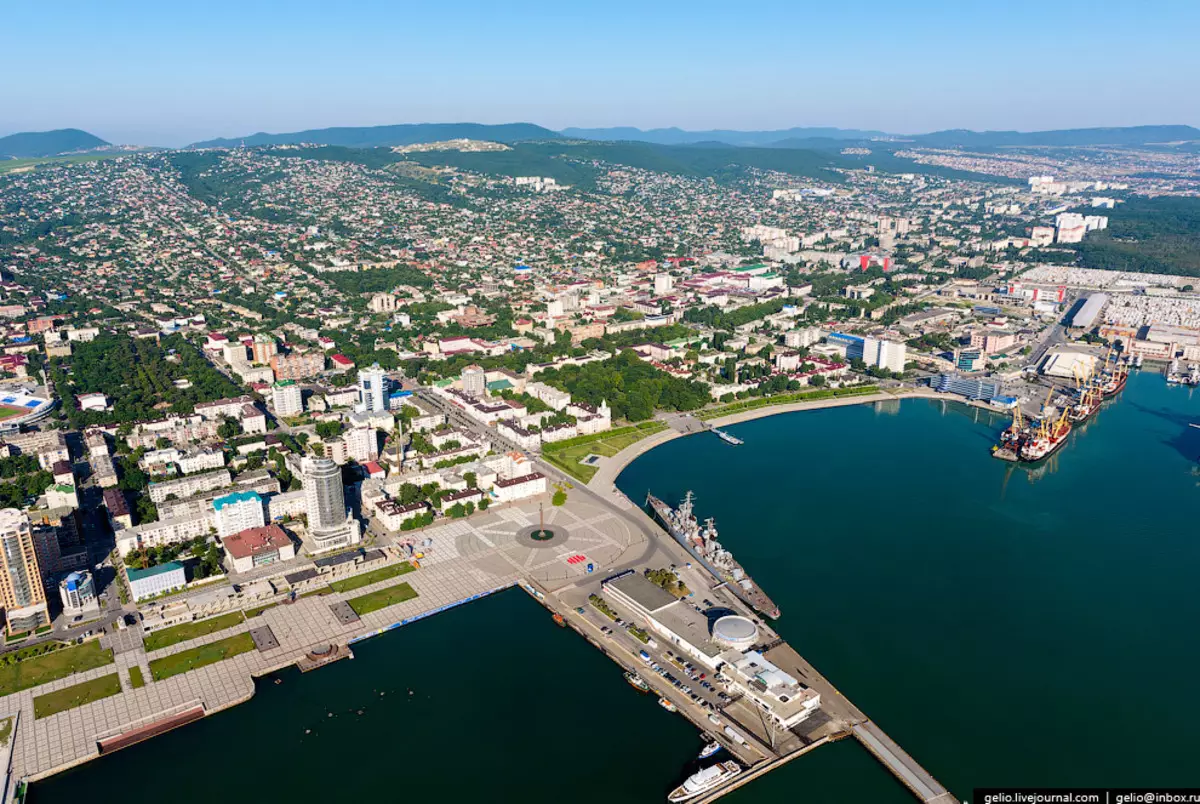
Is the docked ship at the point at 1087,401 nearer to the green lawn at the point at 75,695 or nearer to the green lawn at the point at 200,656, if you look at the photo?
the green lawn at the point at 200,656

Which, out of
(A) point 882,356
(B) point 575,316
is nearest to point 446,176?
(B) point 575,316

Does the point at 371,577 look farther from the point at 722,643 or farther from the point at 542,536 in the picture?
the point at 722,643

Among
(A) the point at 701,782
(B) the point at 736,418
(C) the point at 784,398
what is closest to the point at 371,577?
(A) the point at 701,782

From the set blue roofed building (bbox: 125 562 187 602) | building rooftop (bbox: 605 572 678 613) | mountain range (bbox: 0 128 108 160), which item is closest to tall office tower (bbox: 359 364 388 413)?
blue roofed building (bbox: 125 562 187 602)

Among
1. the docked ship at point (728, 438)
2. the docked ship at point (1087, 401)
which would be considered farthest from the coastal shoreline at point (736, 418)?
the docked ship at point (1087, 401)

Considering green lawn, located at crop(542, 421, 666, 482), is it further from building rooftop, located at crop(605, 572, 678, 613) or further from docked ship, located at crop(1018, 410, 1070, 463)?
docked ship, located at crop(1018, 410, 1070, 463)

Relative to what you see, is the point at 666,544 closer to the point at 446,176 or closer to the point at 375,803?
the point at 375,803
